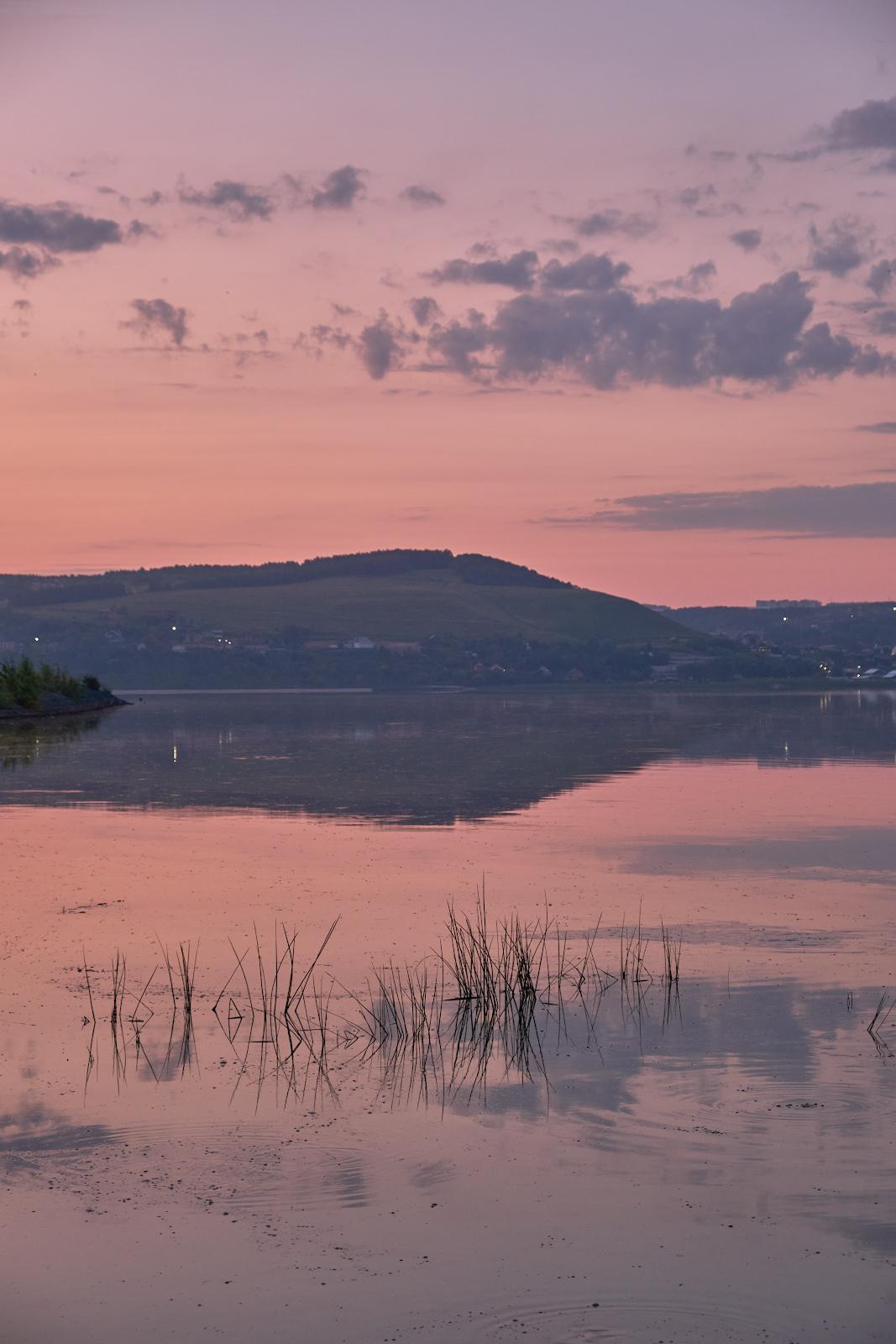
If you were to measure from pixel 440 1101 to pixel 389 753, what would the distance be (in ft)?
161

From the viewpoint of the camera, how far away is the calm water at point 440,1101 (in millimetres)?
9555

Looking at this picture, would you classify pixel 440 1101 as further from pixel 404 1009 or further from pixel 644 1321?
pixel 644 1321

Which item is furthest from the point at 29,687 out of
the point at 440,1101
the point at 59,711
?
the point at 440,1101

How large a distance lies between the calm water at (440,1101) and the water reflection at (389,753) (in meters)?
9.66

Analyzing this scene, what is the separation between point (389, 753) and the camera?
62500mm

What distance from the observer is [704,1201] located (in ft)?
36.0

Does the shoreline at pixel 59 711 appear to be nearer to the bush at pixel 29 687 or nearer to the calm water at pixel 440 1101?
A: the bush at pixel 29 687

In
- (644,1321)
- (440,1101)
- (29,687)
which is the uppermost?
(29,687)

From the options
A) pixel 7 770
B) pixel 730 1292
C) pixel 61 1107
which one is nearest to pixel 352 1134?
pixel 61 1107

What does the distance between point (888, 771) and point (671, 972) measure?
118ft

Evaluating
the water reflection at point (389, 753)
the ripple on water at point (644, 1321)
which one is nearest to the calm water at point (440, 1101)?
the ripple on water at point (644, 1321)

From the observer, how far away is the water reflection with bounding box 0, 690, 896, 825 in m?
41.9

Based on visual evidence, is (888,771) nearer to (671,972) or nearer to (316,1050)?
(671,972)

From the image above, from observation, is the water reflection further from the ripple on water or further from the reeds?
the ripple on water
